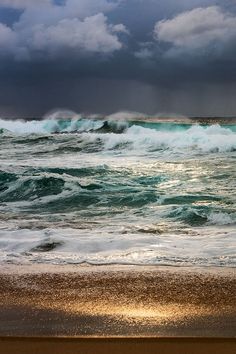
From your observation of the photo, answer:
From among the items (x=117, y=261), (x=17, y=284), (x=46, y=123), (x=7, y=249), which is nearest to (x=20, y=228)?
(x=7, y=249)

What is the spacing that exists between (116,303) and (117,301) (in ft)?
0.17

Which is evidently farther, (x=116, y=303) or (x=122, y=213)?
(x=122, y=213)

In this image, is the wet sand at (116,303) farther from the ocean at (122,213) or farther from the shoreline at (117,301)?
the ocean at (122,213)

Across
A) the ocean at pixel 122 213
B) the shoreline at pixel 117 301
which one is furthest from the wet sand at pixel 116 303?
the ocean at pixel 122 213

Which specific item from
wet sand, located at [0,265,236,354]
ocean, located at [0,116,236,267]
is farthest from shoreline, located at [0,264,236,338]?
ocean, located at [0,116,236,267]

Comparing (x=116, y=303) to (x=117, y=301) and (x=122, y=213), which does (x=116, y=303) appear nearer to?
(x=117, y=301)

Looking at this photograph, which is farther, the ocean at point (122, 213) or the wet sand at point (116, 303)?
the ocean at point (122, 213)

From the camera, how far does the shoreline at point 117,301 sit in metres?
3.11

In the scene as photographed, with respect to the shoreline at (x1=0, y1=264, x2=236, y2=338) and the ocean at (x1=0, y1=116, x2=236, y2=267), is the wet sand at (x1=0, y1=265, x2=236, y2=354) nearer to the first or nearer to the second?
the shoreline at (x1=0, y1=264, x2=236, y2=338)

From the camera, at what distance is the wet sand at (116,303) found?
306 cm

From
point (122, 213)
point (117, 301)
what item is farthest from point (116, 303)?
point (122, 213)

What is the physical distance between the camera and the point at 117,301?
12.3 feet

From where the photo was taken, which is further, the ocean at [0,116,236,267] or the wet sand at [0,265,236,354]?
the ocean at [0,116,236,267]

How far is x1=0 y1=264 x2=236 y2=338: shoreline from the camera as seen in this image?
10.2ft
